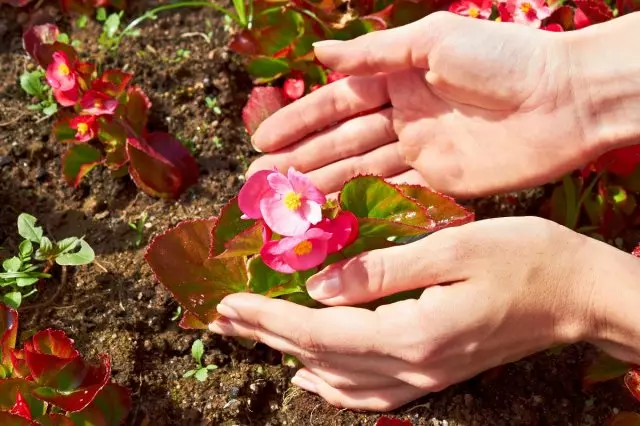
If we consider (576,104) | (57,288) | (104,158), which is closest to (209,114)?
(104,158)

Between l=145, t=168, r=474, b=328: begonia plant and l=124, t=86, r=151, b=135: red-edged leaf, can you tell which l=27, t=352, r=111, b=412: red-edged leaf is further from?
l=124, t=86, r=151, b=135: red-edged leaf

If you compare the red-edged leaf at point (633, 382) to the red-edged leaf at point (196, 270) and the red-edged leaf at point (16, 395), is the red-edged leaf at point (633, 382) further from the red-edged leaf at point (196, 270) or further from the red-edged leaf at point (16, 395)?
the red-edged leaf at point (16, 395)

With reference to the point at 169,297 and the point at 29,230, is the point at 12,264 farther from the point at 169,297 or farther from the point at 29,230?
the point at 169,297

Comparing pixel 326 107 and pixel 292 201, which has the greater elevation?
pixel 292 201

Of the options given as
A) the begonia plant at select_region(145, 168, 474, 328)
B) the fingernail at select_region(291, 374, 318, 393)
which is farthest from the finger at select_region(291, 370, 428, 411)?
the begonia plant at select_region(145, 168, 474, 328)

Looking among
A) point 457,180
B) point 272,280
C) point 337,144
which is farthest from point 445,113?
point 272,280

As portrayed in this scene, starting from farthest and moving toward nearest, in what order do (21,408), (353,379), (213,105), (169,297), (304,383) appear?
(213,105) → (169,297) → (304,383) → (353,379) → (21,408)

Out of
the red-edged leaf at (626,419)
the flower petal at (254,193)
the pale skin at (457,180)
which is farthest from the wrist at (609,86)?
the flower petal at (254,193)

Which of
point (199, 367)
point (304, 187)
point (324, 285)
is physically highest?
point (304, 187)
